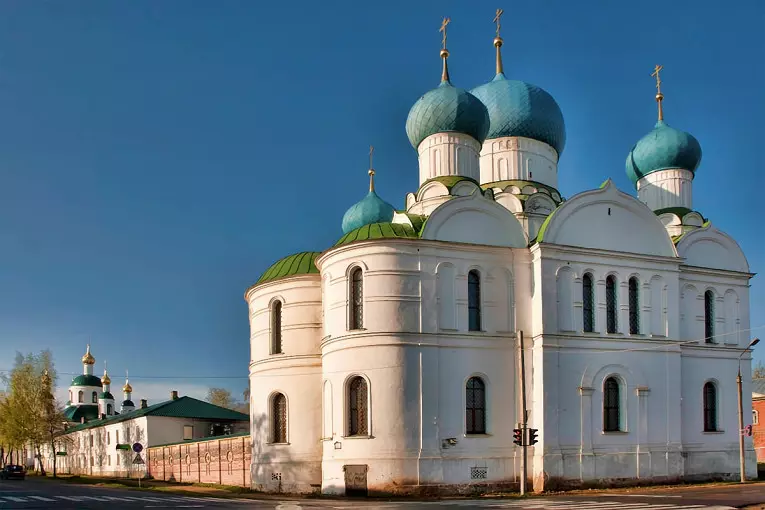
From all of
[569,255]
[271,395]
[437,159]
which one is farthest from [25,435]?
[569,255]

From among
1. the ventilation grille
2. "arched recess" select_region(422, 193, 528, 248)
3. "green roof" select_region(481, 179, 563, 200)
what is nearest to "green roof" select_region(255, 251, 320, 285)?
"arched recess" select_region(422, 193, 528, 248)

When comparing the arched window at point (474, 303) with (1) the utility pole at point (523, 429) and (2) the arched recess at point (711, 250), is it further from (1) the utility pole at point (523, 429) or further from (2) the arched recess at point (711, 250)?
(2) the arched recess at point (711, 250)

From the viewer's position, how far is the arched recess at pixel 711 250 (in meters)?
30.5

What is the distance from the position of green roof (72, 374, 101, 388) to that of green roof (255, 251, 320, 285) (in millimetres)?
63678

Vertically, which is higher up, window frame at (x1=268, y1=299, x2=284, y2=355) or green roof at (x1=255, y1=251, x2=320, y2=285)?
green roof at (x1=255, y1=251, x2=320, y2=285)

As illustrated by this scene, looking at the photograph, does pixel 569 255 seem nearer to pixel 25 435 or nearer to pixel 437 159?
pixel 437 159

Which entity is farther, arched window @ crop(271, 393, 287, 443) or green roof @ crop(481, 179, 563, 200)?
green roof @ crop(481, 179, 563, 200)

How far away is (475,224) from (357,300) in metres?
4.45

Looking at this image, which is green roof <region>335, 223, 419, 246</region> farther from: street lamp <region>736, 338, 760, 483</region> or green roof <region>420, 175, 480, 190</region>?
street lamp <region>736, 338, 760, 483</region>

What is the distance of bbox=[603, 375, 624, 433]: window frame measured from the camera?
2770cm

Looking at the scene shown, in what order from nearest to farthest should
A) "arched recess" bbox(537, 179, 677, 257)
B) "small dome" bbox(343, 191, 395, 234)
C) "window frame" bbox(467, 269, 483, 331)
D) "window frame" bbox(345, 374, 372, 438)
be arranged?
1. "window frame" bbox(345, 374, 372, 438)
2. "window frame" bbox(467, 269, 483, 331)
3. "arched recess" bbox(537, 179, 677, 257)
4. "small dome" bbox(343, 191, 395, 234)

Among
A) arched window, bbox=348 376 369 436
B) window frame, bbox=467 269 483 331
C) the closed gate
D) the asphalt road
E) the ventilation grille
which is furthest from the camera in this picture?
window frame, bbox=467 269 483 331

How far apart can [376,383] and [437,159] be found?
8962 millimetres

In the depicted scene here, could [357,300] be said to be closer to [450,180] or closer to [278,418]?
[450,180]
